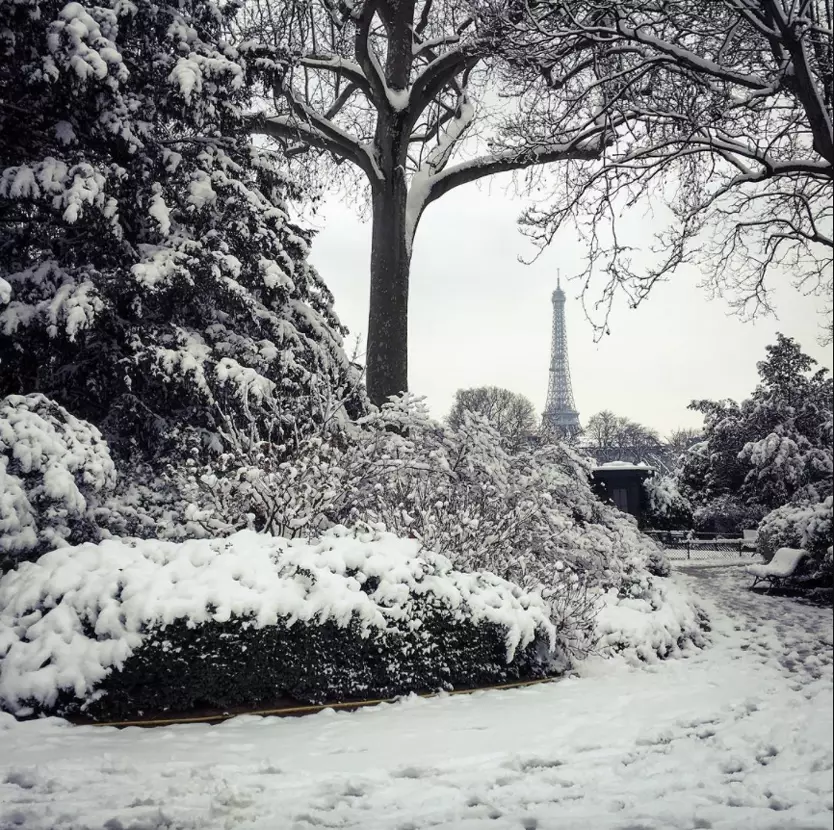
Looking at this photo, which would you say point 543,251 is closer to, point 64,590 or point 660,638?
point 660,638

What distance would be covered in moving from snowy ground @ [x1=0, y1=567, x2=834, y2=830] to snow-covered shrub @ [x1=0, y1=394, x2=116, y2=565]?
157cm

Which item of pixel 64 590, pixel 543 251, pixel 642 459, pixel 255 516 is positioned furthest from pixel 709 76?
pixel 64 590

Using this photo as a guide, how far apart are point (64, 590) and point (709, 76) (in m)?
5.41

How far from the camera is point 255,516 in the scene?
649cm

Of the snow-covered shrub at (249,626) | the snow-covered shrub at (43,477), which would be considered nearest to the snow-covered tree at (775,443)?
the snow-covered shrub at (249,626)

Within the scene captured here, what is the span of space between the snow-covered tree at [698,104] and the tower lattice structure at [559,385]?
49 cm

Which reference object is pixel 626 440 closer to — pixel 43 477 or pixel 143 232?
pixel 43 477

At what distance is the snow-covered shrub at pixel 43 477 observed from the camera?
17.4ft

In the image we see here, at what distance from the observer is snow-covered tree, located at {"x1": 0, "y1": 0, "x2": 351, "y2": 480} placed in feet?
25.0

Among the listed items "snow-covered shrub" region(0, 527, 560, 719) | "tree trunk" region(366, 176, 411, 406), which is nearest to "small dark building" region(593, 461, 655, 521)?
"tree trunk" region(366, 176, 411, 406)

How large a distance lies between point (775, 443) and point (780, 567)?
66 cm

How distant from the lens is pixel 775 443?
2498 mm

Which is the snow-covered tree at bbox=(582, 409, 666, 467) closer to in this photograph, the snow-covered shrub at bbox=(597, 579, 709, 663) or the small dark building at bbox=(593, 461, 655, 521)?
the snow-covered shrub at bbox=(597, 579, 709, 663)

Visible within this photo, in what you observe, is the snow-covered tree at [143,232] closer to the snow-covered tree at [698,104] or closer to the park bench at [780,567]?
the snow-covered tree at [698,104]
